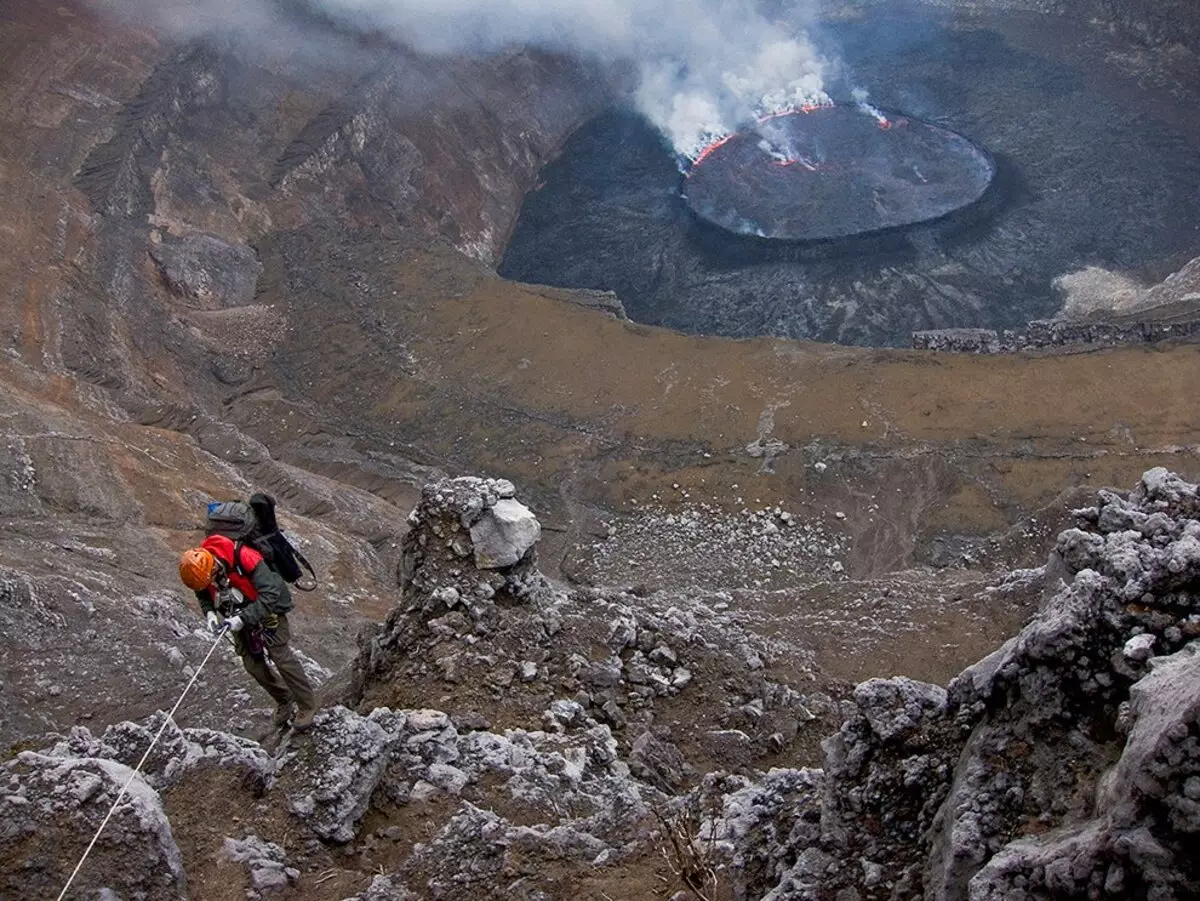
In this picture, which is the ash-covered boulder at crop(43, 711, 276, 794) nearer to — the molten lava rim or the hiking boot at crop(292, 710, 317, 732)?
the hiking boot at crop(292, 710, 317, 732)

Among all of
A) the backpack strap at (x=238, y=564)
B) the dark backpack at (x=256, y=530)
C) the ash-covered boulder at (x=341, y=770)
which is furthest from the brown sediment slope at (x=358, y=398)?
the ash-covered boulder at (x=341, y=770)

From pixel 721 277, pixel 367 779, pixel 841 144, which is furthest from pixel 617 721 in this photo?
pixel 841 144

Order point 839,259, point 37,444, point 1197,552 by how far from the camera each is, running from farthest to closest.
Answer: point 839,259 → point 37,444 → point 1197,552

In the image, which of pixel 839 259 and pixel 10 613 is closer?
pixel 10 613

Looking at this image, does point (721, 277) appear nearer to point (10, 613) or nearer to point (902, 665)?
point (902, 665)

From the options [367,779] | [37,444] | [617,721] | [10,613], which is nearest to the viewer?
[367,779]

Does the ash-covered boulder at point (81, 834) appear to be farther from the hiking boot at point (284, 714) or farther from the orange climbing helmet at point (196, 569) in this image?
the hiking boot at point (284, 714)

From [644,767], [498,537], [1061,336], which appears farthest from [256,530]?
[1061,336]
